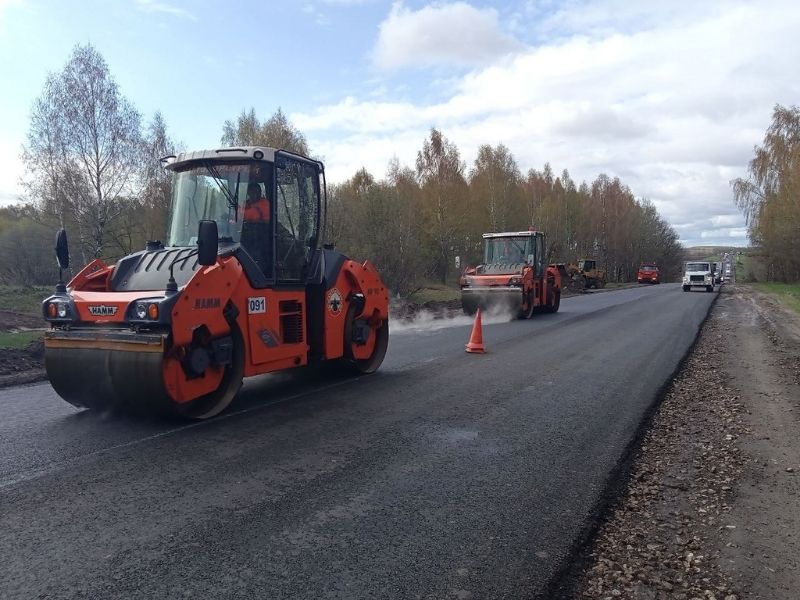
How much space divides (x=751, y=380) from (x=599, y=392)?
8.63 feet

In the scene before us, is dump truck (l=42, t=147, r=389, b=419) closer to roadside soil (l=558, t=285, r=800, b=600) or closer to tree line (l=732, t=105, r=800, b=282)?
roadside soil (l=558, t=285, r=800, b=600)

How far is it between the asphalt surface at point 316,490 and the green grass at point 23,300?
46.5 feet

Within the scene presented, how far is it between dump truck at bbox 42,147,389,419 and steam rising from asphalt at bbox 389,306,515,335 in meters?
7.49

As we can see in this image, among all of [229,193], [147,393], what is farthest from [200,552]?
[229,193]

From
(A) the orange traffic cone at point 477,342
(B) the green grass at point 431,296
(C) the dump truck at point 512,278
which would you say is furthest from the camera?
(B) the green grass at point 431,296

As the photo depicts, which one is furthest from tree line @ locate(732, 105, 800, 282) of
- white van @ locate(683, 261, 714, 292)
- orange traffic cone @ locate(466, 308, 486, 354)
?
orange traffic cone @ locate(466, 308, 486, 354)

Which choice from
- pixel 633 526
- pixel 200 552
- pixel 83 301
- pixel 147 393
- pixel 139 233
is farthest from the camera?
pixel 139 233

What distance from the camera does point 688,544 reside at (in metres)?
3.60

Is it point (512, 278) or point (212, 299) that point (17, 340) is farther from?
point (512, 278)

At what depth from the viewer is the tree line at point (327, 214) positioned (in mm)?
25453

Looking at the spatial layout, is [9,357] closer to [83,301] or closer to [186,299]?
[83,301]

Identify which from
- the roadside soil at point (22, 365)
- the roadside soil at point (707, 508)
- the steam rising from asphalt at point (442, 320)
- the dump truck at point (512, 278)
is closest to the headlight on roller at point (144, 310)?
the roadside soil at point (22, 365)

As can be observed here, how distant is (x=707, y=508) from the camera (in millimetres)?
4160

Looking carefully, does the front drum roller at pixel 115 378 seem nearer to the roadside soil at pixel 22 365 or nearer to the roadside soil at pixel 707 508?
the roadside soil at pixel 22 365
